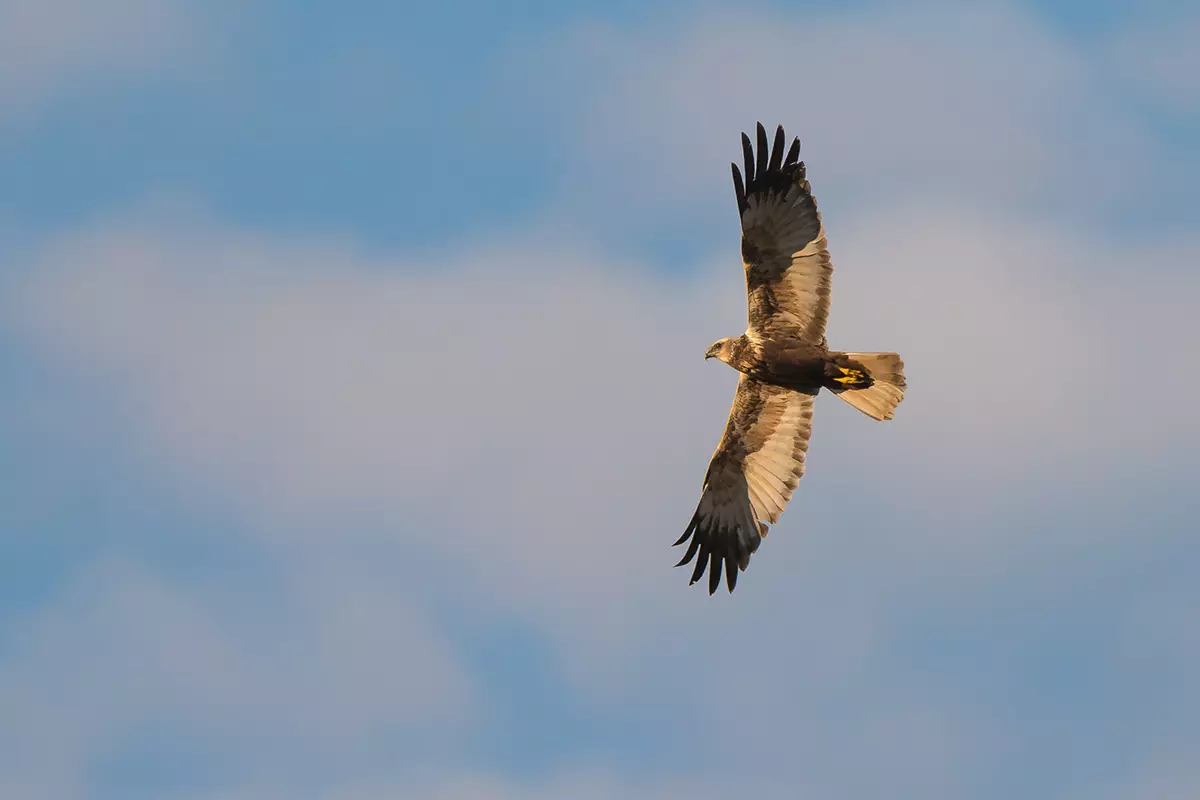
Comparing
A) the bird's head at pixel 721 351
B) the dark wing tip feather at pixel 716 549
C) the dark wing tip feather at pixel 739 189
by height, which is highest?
the dark wing tip feather at pixel 739 189

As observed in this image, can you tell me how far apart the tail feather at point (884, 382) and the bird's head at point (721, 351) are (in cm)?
175

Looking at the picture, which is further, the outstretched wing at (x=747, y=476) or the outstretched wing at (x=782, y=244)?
the outstretched wing at (x=747, y=476)

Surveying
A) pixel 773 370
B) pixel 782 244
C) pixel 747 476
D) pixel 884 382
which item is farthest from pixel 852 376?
pixel 747 476

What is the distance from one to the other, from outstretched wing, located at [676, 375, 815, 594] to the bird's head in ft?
1.39

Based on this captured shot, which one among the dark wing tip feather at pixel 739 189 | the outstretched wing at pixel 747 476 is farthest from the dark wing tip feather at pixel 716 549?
the dark wing tip feather at pixel 739 189

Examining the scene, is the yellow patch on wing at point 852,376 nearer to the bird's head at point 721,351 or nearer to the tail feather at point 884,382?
the tail feather at point 884,382

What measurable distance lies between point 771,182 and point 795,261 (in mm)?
986

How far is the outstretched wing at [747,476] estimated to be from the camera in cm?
2233

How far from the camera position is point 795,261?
21078mm

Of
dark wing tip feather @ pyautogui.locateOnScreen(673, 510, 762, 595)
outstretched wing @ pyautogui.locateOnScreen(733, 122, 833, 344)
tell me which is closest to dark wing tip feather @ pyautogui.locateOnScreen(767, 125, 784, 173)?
outstretched wing @ pyautogui.locateOnScreen(733, 122, 833, 344)

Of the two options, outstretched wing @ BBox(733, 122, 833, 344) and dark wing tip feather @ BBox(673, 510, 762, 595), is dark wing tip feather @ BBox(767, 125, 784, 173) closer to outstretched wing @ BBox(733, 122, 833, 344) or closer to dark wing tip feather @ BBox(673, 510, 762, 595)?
outstretched wing @ BBox(733, 122, 833, 344)

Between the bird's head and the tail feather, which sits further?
the bird's head

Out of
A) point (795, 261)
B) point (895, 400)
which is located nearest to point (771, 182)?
point (795, 261)

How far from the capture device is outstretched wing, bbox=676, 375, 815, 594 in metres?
22.3
